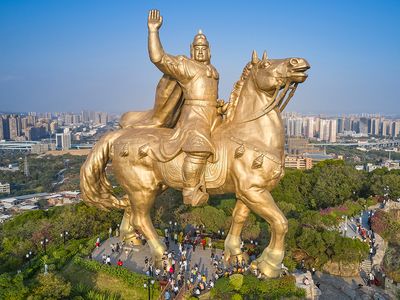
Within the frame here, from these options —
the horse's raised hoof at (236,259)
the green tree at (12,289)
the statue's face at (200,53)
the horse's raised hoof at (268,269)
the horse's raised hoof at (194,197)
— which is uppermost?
the statue's face at (200,53)

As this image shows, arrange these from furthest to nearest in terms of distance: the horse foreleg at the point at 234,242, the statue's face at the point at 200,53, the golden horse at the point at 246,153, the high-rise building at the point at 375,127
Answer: the high-rise building at the point at 375,127 < the horse foreleg at the point at 234,242 < the statue's face at the point at 200,53 < the golden horse at the point at 246,153

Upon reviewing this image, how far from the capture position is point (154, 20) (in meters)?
8.66

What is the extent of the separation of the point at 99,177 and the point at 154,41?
160 inches

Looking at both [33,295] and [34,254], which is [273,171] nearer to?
[33,295]

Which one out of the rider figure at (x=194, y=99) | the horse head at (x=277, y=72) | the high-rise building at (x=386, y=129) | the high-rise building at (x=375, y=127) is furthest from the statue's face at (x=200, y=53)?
the high-rise building at (x=375, y=127)

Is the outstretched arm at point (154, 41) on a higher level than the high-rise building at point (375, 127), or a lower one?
higher

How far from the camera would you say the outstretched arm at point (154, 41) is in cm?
857

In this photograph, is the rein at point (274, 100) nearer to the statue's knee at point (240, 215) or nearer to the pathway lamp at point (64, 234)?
the statue's knee at point (240, 215)

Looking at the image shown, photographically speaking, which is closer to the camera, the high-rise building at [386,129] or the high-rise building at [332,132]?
the high-rise building at [332,132]

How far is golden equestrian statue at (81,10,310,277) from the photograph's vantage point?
866cm

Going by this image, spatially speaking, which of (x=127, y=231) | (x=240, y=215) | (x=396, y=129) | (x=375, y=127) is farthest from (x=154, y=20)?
(x=375, y=127)

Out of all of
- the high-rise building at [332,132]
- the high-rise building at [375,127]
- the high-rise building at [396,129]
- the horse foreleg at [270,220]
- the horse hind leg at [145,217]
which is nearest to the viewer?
the horse foreleg at [270,220]

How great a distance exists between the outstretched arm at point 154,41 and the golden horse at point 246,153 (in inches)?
74.9

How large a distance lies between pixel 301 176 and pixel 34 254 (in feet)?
67.3
